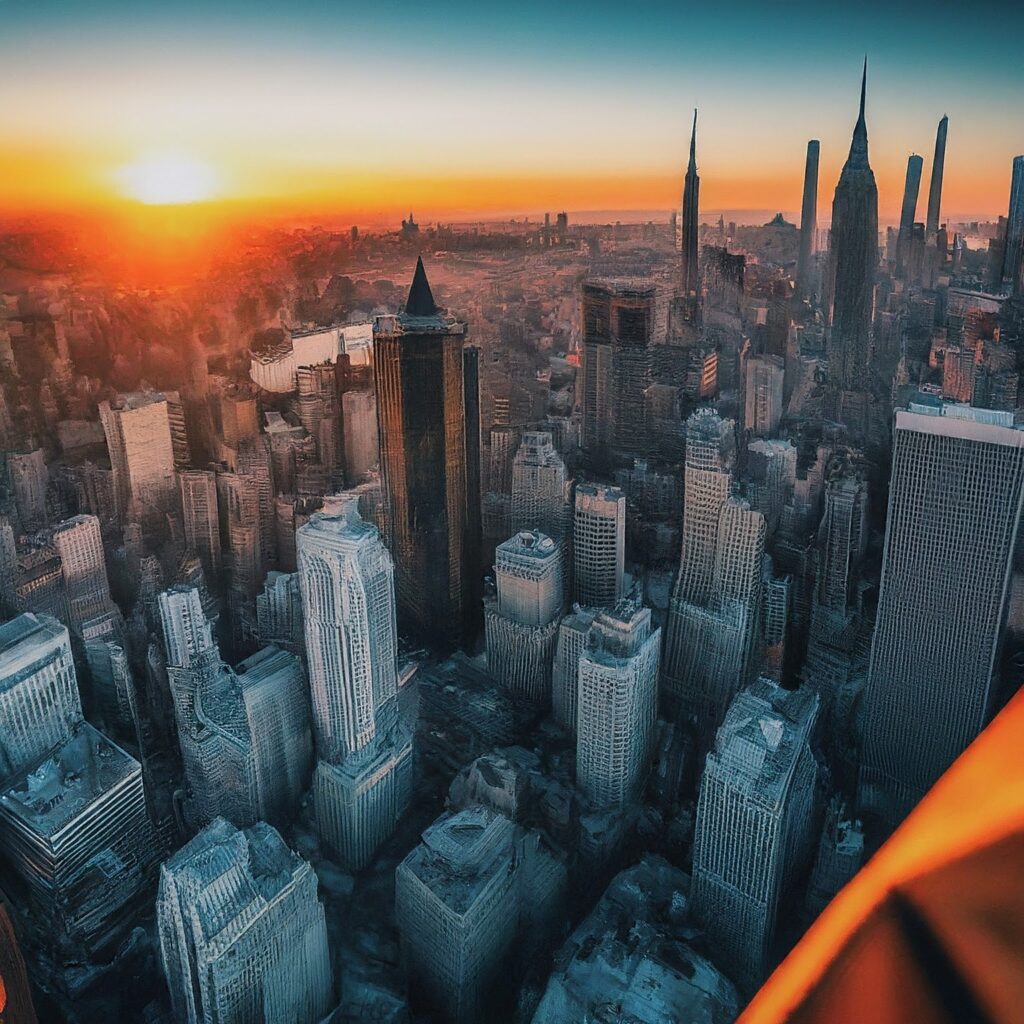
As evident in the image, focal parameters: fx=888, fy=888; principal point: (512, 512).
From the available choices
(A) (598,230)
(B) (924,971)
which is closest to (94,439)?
(A) (598,230)

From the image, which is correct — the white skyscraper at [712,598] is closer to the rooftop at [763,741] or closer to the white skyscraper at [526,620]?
the white skyscraper at [526,620]

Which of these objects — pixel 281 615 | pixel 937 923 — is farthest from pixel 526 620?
pixel 937 923

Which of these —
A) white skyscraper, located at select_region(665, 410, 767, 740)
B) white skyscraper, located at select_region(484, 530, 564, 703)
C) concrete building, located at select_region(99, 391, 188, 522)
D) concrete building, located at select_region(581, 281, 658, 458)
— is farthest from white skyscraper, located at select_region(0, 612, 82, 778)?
concrete building, located at select_region(581, 281, 658, 458)

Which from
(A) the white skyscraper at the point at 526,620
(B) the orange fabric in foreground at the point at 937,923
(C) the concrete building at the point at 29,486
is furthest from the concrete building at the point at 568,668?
(B) the orange fabric in foreground at the point at 937,923

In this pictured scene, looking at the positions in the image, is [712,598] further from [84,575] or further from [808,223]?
[84,575]

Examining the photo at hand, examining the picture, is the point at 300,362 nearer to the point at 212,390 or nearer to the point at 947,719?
the point at 212,390
